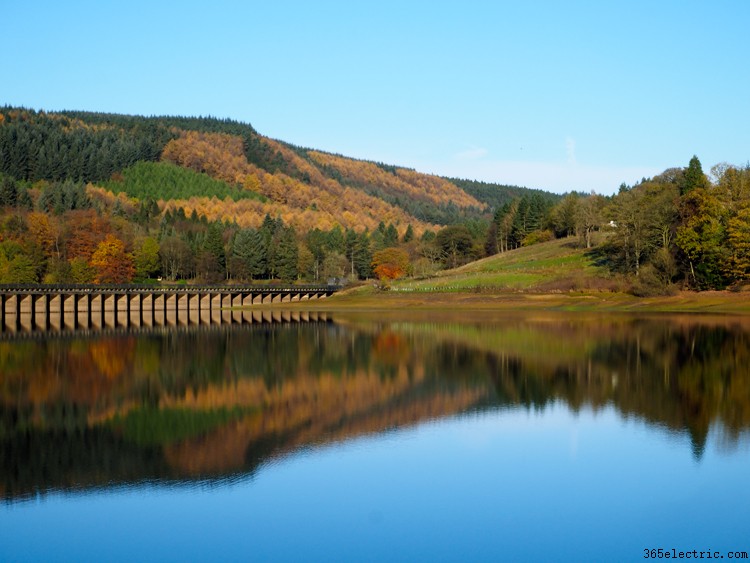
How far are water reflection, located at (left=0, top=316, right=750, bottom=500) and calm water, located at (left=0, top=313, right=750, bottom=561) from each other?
0.15m

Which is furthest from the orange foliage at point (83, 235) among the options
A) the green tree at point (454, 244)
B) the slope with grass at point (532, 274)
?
the green tree at point (454, 244)

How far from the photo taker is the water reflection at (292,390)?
23984 mm

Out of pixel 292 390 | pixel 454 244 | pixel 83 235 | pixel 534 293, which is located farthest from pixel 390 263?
pixel 292 390

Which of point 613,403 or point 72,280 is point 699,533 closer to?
point 613,403

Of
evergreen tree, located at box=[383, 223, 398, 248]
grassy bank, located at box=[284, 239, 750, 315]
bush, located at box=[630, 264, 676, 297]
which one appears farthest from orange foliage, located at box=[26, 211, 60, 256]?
bush, located at box=[630, 264, 676, 297]

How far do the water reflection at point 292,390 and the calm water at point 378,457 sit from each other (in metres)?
0.15

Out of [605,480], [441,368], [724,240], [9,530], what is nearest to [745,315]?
[724,240]

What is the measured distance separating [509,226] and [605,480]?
5604 inches

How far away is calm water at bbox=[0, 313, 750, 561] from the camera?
17.1 meters

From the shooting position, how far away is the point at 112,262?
13362 cm

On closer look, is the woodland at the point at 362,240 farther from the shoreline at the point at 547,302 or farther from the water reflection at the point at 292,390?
the water reflection at the point at 292,390

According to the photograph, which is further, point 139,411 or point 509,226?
point 509,226

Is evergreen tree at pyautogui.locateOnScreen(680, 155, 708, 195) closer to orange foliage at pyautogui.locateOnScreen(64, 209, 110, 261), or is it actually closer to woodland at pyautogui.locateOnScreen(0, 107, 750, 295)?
woodland at pyautogui.locateOnScreen(0, 107, 750, 295)

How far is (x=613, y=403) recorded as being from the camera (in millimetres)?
31766
